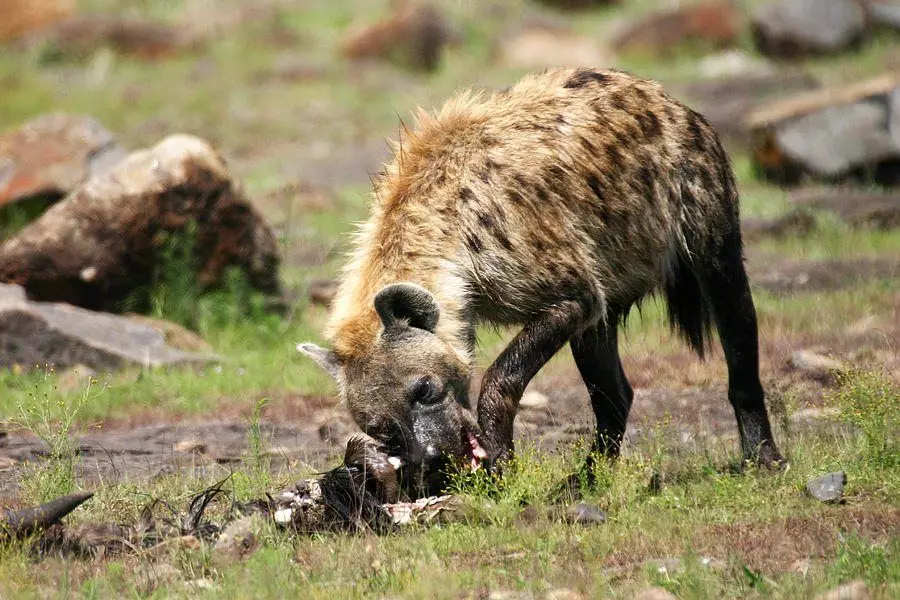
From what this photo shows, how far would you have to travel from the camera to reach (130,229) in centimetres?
775

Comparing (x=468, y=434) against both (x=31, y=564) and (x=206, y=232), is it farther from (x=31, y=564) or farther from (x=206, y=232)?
(x=206, y=232)

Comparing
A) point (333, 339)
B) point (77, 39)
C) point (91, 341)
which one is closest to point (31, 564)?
point (333, 339)

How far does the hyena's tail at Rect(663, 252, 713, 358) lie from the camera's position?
537 cm

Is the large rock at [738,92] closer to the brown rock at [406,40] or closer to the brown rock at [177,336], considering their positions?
the brown rock at [406,40]

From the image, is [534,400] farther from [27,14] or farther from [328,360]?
[27,14]

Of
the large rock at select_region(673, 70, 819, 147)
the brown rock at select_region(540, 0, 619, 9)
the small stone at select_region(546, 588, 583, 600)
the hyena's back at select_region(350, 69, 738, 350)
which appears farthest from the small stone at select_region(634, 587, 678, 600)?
the brown rock at select_region(540, 0, 619, 9)

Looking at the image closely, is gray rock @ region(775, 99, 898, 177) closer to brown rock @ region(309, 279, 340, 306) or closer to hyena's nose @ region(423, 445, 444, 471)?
brown rock @ region(309, 279, 340, 306)

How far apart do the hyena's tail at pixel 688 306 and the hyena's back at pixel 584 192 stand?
146mm

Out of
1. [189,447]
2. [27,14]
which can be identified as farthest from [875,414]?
[27,14]

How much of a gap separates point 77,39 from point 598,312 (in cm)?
1343

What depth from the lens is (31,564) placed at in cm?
389

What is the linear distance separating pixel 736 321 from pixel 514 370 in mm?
1152

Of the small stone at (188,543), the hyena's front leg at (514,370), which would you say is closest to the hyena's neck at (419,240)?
the hyena's front leg at (514,370)

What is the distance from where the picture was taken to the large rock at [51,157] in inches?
361
